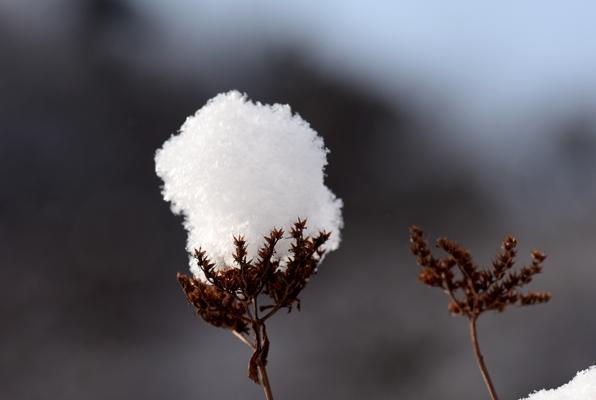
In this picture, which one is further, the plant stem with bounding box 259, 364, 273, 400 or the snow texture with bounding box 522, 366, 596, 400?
the snow texture with bounding box 522, 366, 596, 400

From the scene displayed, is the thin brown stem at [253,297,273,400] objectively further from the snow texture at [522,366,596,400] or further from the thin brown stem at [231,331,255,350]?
the snow texture at [522,366,596,400]

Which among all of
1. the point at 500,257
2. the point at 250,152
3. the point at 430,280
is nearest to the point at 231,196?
the point at 250,152

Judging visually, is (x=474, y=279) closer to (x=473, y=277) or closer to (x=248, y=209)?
(x=473, y=277)

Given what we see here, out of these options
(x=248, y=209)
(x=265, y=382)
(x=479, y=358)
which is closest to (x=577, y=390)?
(x=479, y=358)

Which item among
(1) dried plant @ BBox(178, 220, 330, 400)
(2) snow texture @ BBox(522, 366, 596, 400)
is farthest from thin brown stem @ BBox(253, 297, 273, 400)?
(2) snow texture @ BBox(522, 366, 596, 400)

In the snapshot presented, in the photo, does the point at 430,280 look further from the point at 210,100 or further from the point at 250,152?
the point at 210,100

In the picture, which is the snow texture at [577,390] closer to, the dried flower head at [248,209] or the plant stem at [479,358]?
the plant stem at [479,358]

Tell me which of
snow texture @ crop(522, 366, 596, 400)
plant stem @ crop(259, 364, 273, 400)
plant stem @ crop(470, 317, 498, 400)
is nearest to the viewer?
plant stem @ crop(470, 317, 498, 400)

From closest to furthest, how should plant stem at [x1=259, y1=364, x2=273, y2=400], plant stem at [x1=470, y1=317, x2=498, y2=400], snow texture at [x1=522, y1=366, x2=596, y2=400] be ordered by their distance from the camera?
plant stem at [x1=470, y1=317, x2=498, y2=400] → plant stem at [x1=259, y1=364, x2=273, y2=400] → snow texture at [x1=522, y1=366, x2=596, y2=400]
